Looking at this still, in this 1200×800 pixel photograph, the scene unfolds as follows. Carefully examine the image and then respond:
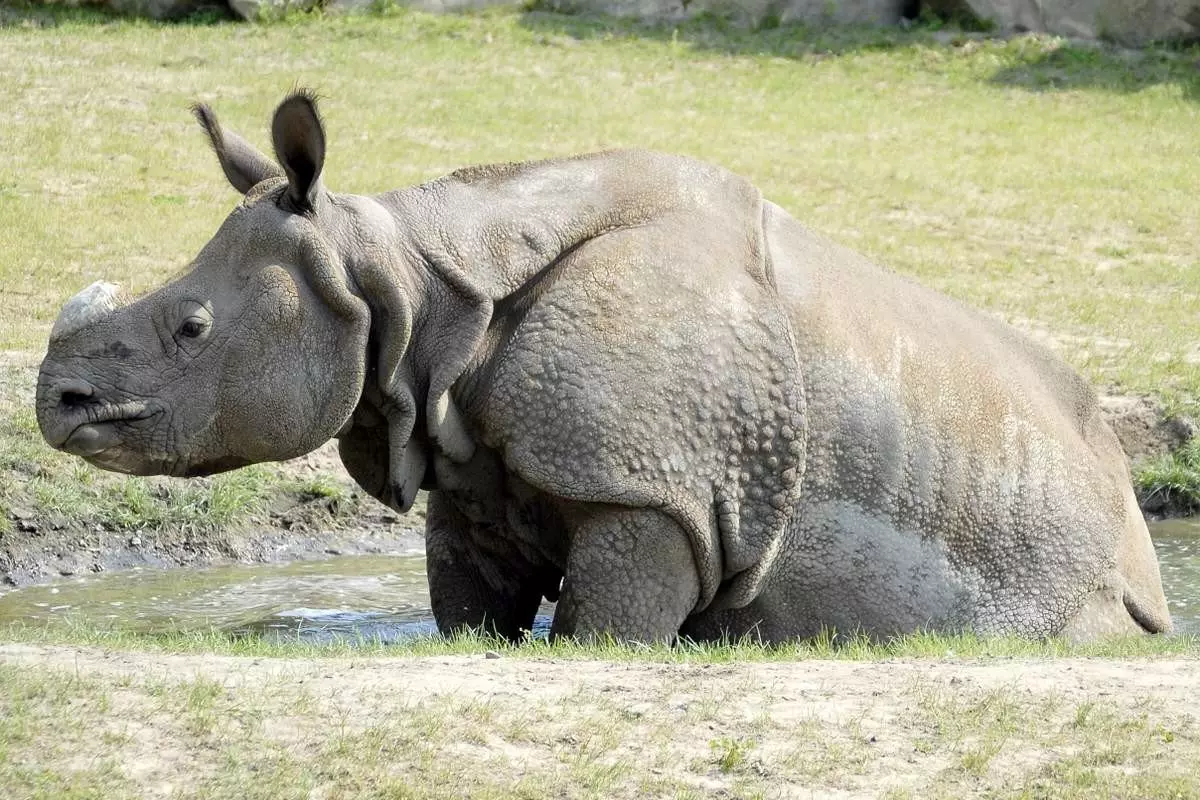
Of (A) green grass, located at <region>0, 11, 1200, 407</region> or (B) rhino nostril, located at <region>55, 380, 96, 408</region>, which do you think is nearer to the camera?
(B) rhino nostril, located at <region>55, 380, 96, 408</region>

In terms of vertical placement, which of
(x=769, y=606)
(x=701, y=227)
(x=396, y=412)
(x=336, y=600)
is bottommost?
(x=336, y=600)

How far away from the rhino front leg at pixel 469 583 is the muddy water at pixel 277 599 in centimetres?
58

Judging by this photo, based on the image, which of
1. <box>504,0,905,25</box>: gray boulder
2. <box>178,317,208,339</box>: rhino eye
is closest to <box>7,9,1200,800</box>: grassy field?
<box>504,0,905,25</box>: gray boulder

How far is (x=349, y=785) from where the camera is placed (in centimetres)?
516

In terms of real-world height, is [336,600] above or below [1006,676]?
below

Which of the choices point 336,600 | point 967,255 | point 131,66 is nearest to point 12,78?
point 131,66

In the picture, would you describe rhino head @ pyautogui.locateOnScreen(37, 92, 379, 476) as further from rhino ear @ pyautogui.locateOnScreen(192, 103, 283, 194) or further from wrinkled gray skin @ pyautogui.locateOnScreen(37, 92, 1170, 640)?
rhino ear @ pyautogui.locateOnScreen(192, 103, 283, 194)

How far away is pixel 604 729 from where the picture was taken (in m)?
5.59

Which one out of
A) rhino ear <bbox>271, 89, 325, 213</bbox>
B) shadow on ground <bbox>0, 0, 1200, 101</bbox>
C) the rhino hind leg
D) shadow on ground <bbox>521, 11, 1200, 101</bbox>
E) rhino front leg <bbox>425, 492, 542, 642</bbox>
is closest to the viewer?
rhino ear <bbox>271, 89, 325, 213</bbox>

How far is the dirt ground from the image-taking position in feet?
17.2

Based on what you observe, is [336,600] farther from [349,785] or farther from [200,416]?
[349,785]

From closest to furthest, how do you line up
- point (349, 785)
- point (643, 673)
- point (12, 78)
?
1. point (349, 785)
2. point (643, 673)
3. point (12, 78)

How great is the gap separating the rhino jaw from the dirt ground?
127cm

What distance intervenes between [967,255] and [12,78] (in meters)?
10.1
